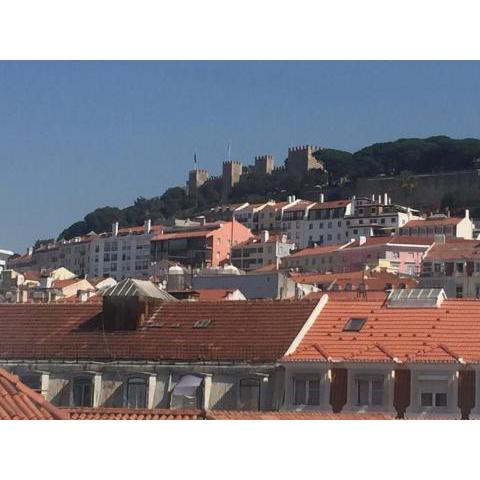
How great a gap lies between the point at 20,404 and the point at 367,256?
50.4 meters

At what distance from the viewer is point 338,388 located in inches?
555

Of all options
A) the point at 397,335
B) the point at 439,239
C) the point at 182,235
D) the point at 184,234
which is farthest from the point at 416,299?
the point at 184,234

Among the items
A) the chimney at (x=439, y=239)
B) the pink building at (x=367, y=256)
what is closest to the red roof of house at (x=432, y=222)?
the chimney at (x=439, y=239)

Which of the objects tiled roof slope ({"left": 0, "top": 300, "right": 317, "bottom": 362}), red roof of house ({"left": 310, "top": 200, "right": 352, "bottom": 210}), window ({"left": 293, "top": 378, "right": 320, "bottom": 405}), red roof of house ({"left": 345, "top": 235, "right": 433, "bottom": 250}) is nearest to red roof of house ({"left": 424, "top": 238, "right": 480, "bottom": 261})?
red roof of house ({"left": 345, "top": 235, "right": 433, "bottom": 250})

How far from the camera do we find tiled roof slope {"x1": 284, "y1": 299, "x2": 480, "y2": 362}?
14.1m

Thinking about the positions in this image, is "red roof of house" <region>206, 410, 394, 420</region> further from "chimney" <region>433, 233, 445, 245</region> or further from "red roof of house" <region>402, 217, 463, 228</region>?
"red roof of house" <region>402, 217, 463, 228</region>

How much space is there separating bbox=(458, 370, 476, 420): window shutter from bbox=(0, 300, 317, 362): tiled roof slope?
6.82ft

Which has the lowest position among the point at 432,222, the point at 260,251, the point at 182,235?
the point at 260,251

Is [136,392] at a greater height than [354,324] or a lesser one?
lesser

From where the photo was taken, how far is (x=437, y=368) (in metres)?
13.8

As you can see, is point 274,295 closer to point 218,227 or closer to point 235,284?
point 235,284

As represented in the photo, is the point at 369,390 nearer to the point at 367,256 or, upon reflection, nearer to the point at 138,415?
the point at 138,415

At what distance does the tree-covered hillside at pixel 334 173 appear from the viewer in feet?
248

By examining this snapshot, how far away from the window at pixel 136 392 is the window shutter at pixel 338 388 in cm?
225
